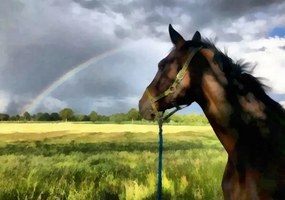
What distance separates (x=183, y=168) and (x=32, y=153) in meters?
1.52

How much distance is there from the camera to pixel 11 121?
447 centimetres

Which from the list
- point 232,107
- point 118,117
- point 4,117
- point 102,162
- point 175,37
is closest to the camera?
point 232,107

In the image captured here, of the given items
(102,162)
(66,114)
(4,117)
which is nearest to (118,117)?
(66,114)

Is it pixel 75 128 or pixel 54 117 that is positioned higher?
pixel 54 117

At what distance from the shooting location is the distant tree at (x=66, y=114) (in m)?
4.56

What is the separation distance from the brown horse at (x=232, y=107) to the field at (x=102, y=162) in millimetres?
1782

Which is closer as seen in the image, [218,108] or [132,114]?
[218,108]

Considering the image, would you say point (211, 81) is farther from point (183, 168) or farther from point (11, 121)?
point (11, 121)

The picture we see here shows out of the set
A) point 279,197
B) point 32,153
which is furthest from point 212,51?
point 32,153

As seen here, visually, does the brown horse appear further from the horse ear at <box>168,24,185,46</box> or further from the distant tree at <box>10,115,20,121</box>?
the distant tree at <box>10,115,20,121</box>

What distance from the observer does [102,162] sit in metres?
4.18

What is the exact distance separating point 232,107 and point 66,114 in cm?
277

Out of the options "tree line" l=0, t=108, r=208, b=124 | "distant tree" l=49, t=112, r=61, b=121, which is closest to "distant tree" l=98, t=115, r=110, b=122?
"tree line" l=0, t=108, r=208, b=124

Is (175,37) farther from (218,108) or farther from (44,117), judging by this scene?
(44,117)
